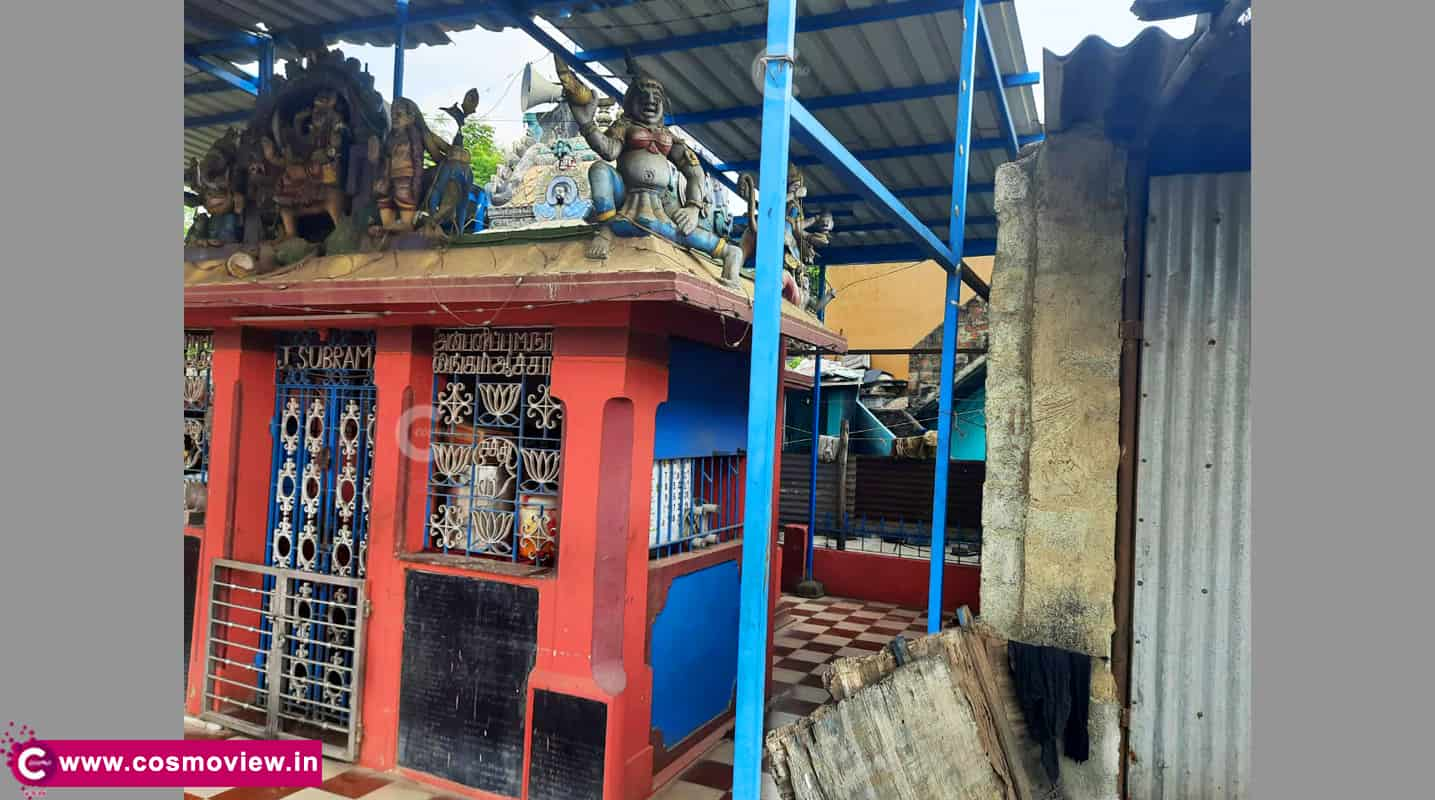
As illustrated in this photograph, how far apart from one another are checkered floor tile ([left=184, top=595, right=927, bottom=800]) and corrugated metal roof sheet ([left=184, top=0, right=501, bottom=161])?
608cm

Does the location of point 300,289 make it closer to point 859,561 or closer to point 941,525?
point 941,525

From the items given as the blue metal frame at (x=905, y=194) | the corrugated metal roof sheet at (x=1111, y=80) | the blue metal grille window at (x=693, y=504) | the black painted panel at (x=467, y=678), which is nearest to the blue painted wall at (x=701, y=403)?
the blue metal grille window at (x=693, y=504)

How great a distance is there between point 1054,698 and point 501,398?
389cm

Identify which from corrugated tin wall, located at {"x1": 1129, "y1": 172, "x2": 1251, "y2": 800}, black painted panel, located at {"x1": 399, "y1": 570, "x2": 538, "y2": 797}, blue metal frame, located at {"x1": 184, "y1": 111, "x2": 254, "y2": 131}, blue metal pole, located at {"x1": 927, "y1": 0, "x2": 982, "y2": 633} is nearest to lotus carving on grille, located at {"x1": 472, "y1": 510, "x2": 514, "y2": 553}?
black painted panel, located at {"x1": 399, "y1": 570, "x2": 538, "y2": 797}

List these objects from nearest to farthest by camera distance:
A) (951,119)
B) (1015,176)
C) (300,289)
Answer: (1015,176), (300,289), (951,119)

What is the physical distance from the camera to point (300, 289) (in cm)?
545

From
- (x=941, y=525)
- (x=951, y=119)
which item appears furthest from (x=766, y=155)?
(x=951, y=119)

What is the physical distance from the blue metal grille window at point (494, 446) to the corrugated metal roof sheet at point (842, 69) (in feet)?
9.37

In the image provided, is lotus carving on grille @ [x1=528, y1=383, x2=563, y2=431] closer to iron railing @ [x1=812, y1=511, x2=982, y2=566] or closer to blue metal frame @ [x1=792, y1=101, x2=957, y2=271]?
blue metal frame @ [x1=792, y1=101, x2=957, y2=271]

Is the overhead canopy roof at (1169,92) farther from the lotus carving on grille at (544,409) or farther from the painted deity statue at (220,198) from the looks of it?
the painted deity statue at (220,198)

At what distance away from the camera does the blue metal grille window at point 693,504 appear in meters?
5.79

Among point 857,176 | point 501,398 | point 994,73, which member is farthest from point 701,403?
point 994,73

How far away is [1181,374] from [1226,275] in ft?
1.74

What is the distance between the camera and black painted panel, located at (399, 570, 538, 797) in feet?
17.0
